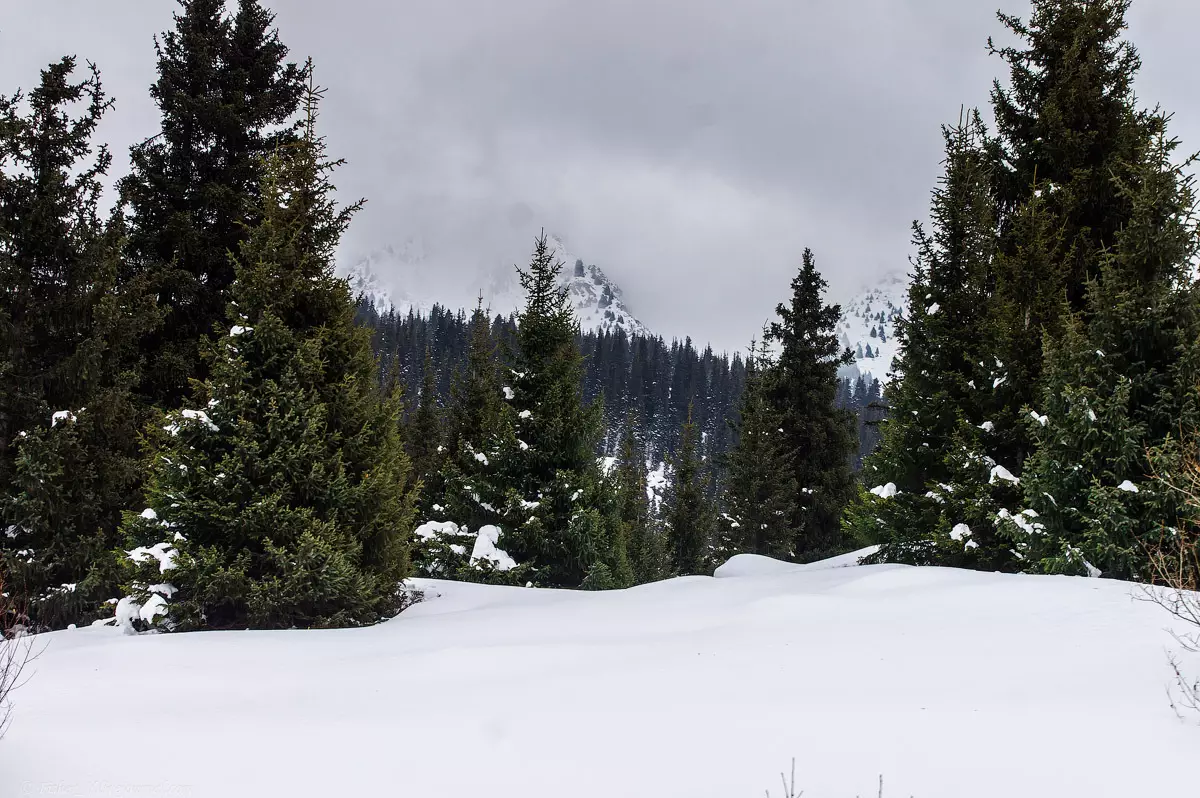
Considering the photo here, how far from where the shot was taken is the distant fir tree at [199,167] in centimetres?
1086

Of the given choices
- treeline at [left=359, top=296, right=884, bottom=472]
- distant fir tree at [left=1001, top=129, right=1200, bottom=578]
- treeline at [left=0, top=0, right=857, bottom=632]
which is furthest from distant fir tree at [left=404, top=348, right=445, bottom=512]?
treeline at [left=359, top=296, right=884, bottom=472]

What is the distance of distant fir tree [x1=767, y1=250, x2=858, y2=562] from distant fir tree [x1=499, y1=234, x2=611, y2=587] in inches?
398

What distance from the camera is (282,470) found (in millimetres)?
7281

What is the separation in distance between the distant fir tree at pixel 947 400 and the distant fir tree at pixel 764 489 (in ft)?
26.3

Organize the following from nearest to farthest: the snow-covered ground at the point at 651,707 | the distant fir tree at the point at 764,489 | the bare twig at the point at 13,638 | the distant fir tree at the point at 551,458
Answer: the snow-covered ground at the point at 651,707, the bare twig at the point at 13,638, the distant fir tree at the point at 551,458, the distant fir tree at the point at 764,489

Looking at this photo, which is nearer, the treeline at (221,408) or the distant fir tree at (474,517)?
the treeline at (221,408)

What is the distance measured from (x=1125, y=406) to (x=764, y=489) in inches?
561

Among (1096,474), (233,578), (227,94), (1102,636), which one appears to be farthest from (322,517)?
(1096,474)

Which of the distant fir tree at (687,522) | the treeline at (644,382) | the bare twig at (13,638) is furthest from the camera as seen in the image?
the treeline at (644,382)

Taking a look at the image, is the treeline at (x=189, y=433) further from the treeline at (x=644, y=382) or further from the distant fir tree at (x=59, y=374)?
the treeline at (x=644, y=382)

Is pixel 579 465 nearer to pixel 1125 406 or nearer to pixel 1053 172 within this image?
pixel 1125 406

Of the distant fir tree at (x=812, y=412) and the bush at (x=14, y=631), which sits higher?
the distant fir tree at (x=812, y=412)

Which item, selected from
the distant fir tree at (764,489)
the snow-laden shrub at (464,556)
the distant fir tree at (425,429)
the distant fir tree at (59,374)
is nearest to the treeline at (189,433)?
the distant fir tree at (59,374)

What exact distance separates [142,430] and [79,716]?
725cm
